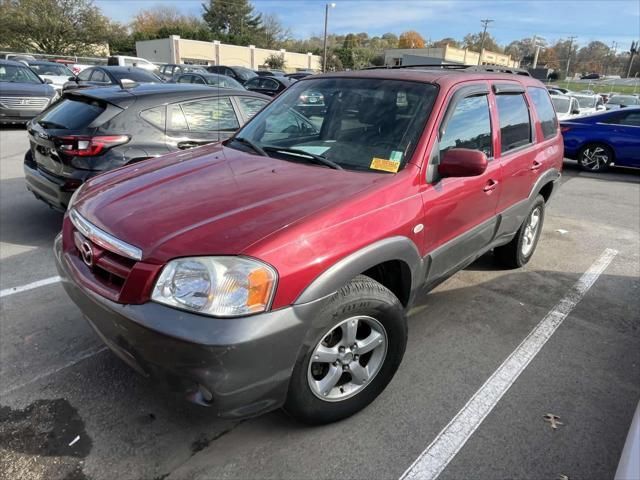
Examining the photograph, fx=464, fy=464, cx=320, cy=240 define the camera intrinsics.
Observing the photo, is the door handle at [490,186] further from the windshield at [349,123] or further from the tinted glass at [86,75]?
the tinted glass at [86,75]

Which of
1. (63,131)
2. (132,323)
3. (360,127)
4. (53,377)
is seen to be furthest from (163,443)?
(63,131)

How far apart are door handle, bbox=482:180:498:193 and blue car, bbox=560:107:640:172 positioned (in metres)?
8.49

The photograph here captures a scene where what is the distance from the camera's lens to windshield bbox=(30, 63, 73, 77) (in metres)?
17.5

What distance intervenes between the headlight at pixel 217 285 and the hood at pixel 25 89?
39.9ft

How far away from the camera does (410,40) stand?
10575 cm

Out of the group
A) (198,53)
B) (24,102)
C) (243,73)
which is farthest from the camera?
(198,53)

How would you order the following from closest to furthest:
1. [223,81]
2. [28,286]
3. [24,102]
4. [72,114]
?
[28,286] → [72,114] → [24,102] → [223,81]

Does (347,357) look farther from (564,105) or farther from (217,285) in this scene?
(564,105)

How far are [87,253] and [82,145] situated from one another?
255 cm

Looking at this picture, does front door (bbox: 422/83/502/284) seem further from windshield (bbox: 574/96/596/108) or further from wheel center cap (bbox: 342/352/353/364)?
windshield (bbox: 574/96/596/108)

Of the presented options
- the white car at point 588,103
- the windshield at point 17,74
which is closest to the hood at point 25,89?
the windshield at point 17,74

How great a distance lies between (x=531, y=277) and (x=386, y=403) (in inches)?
99.2

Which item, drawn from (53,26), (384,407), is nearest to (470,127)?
(384,407)

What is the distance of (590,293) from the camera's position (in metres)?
4.16
